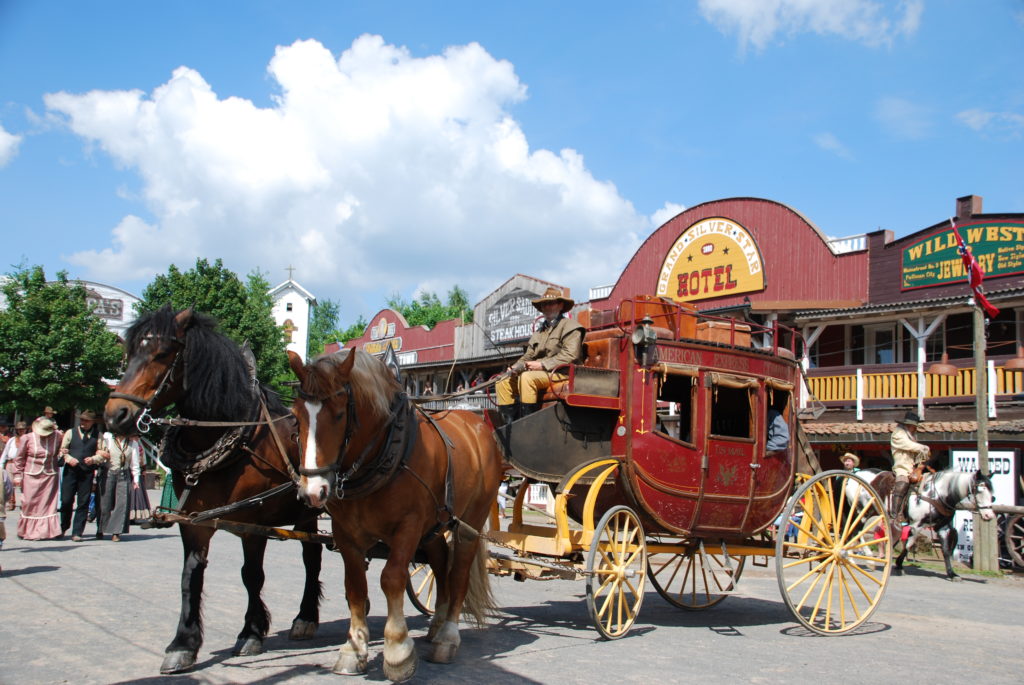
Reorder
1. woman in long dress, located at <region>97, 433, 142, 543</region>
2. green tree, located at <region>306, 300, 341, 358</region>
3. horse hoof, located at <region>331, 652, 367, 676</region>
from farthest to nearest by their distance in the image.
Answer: green tree, located at <region>306, 300, 341, 358</region> < woman in long dress, located at <region>97, 433, 142, 543</region> < horse hoof, located at <region>331, 652, 367, 676</region>

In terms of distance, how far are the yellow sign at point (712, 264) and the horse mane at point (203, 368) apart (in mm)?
19593

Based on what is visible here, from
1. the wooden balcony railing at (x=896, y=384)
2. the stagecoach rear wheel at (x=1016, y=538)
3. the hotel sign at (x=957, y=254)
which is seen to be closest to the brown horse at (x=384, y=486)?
the stagecoach rear wheel at (x=1016, y=538)

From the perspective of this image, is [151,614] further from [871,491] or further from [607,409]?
[871,491]

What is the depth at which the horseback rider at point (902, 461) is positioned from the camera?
13609 millimetres

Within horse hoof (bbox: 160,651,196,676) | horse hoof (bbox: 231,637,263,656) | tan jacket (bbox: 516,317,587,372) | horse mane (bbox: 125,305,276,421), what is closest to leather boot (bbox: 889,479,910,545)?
tan jacket (bbox: 516,317,587,372)

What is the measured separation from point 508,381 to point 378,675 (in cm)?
287

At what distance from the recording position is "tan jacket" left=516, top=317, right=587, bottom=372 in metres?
7.30

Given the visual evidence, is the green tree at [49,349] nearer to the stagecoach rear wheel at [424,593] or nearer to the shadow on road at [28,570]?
the shadow on road at [28,570]

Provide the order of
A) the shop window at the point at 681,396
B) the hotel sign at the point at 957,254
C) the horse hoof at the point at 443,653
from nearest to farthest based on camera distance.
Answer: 1. the horse hoof at the point at 443,653
2. the shop window at the point at 681,396
3. the hotel sign at the point at 957,254

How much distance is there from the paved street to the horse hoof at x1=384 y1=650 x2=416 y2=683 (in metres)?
0.23

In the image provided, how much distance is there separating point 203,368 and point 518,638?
325 cm

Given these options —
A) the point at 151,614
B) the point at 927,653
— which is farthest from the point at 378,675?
the point at 927,653

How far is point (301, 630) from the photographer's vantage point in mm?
6512

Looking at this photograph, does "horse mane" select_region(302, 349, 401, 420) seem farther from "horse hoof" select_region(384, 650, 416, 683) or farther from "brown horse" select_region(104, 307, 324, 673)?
"horse hoof" select_region(384, 650, 416, 683)
